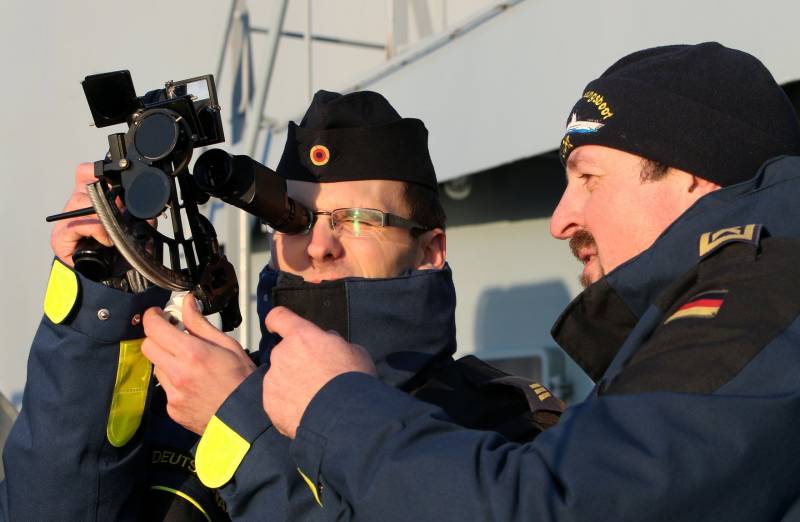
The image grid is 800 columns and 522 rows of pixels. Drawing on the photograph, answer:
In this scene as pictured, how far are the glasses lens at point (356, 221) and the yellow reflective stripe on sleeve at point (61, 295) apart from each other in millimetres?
429

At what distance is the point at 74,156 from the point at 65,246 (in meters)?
3.44

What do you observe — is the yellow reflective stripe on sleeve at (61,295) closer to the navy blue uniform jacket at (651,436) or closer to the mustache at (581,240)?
the navy blue uniform jacket at (651,436)

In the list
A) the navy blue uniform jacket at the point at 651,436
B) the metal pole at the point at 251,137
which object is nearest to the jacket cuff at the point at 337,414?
the navy blue uniform jacket at the point at 651,436

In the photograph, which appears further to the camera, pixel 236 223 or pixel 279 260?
pixel 236 223

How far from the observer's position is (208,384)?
1.12m

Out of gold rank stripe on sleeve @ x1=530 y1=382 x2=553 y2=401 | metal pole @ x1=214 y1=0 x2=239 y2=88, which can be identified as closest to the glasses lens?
gold rank stripe on sleeve @ x1=530 y1=382 x2=553 y2=401

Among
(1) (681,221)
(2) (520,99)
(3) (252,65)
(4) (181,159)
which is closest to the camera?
(1) (681,221)

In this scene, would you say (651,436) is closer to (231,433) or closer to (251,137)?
(231,433)

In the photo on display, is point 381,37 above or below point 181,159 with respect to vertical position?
above

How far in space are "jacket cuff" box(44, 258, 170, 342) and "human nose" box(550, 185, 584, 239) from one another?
564 millimetres

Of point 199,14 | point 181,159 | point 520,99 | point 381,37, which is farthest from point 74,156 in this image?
point 181,159

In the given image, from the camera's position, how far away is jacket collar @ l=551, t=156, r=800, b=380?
3.22 ft

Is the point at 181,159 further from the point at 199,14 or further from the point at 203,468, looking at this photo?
the point at 199,14

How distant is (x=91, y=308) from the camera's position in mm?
1309
